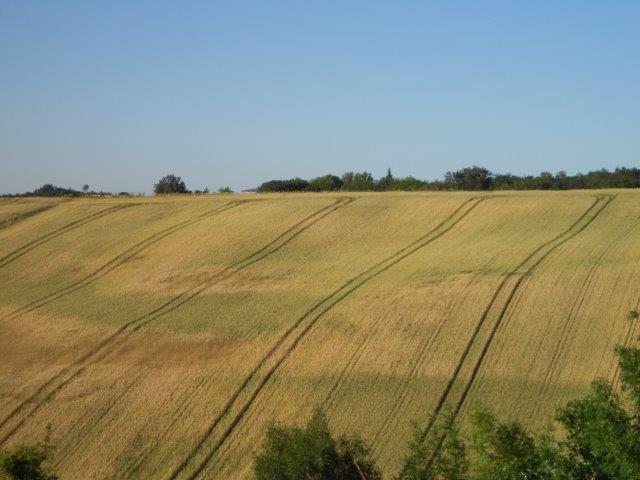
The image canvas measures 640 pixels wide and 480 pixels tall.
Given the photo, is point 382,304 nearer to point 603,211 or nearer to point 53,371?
point 53,371

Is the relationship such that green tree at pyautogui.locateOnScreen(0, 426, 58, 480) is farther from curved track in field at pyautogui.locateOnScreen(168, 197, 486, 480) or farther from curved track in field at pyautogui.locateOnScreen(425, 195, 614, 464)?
curved track in field at pyautogui.locateOnScreen(425, 195, 614, 464)

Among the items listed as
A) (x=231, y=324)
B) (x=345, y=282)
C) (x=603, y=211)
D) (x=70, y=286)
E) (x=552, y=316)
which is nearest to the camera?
(x=552, y=316)

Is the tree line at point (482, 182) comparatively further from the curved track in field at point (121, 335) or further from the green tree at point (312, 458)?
the green tree at point (312, 458)

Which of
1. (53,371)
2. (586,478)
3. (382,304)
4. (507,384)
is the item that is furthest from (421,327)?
(586,478)

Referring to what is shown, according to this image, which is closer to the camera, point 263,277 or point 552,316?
point 552,316

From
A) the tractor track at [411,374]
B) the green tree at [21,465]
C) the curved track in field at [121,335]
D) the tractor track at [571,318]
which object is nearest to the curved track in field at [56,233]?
the curved track in field at [121,335]
